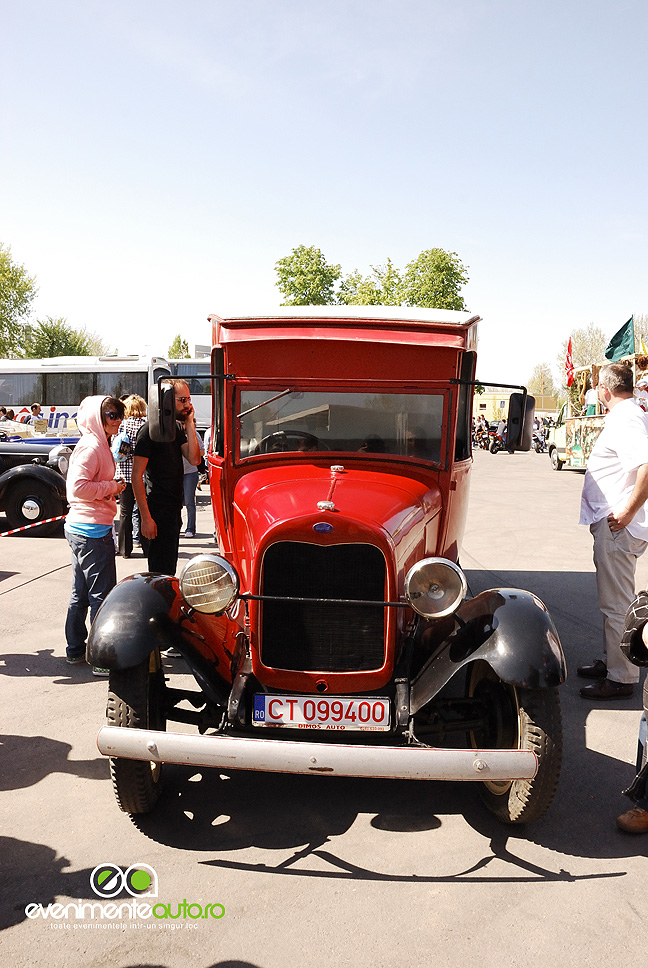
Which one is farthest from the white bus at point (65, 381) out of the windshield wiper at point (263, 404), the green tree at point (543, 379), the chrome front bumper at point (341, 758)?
the green tree at point (543, 379)

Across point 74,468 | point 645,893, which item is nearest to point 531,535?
point 74,468

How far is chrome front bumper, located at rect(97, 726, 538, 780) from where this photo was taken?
9.11ft

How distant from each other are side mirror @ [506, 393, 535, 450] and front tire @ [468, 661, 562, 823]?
1.75 m

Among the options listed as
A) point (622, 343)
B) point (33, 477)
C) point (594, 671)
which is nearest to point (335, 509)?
point (594, 671)

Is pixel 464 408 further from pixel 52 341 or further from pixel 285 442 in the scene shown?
pixel 52 341

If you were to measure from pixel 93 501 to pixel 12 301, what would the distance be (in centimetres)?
4640

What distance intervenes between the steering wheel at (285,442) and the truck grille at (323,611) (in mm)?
1010

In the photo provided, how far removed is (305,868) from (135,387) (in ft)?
68.4

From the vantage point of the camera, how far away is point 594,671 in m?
5.10

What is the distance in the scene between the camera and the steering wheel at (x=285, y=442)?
165 inches

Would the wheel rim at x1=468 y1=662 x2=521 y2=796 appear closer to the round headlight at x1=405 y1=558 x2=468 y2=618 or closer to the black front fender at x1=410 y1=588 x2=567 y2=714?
the black front fender at x1=410 y1=588 x2=567 y2=714

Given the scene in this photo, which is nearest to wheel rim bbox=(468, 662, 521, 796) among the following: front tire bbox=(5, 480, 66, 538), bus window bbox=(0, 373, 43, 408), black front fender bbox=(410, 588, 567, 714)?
black front fender bbox=(410, 588, 567, 714)

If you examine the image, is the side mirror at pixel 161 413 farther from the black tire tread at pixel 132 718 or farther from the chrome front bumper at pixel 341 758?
the chrome front bumper at pixel 341 758

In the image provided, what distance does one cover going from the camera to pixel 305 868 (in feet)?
9.72
